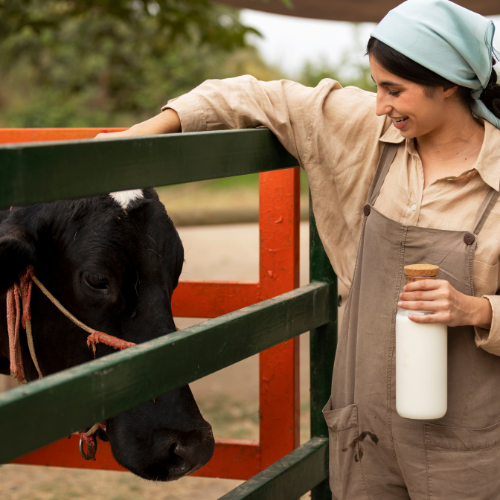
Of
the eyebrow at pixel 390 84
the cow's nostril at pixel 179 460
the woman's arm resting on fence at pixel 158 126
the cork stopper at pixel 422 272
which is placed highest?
the eyebrow at pixel 390 84

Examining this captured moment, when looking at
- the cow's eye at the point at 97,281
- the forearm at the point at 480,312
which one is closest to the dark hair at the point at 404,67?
the forearm at the point at 480,312

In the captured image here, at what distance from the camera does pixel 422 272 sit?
5.08 ft

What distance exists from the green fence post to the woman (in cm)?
32

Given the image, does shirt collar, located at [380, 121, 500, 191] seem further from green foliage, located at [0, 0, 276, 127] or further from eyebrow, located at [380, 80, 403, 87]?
green foliage, located at [0, 0, 276, 127]

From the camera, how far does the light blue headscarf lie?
5.41ft

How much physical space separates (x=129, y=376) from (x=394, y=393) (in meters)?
0.73

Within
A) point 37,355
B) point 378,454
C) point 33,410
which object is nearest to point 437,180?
point 378,454

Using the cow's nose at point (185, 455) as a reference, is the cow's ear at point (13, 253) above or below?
above

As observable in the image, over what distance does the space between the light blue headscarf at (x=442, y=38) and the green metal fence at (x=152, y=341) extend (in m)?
0.45

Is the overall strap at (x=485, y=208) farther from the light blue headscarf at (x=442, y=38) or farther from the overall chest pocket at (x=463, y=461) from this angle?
the overall chest pocket at (x=463, y=461)

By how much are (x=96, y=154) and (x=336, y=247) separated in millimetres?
926

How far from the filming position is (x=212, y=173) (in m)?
1.67

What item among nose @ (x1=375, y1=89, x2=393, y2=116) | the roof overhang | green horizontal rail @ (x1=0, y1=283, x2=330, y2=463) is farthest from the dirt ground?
the roof overhang

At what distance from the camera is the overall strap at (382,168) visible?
1.85m
